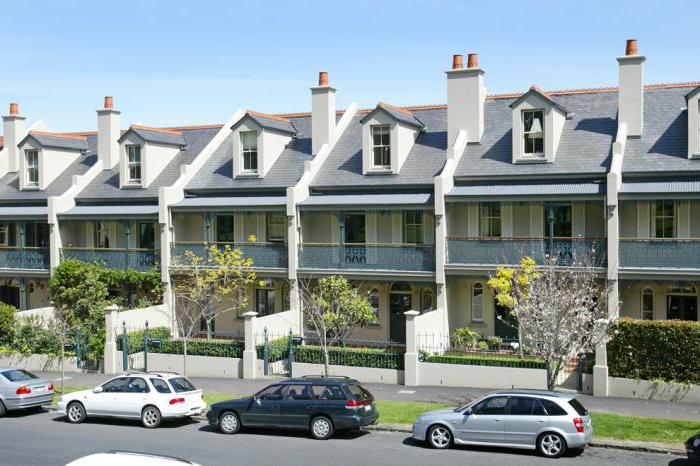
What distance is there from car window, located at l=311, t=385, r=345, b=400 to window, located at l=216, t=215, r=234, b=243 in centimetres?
1681

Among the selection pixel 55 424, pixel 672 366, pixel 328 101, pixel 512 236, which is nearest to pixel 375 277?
pixel 512 236

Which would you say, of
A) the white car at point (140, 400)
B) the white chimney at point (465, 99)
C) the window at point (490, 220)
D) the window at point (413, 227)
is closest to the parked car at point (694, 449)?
the white car at point (140, 400)

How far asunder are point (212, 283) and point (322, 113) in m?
8.53

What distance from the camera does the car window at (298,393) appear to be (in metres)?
20.4

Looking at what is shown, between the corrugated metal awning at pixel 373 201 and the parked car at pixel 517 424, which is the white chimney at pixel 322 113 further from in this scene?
the parked car at pixel 517 424

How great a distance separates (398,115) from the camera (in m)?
33.6

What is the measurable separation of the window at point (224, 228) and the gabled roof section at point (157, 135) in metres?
5.05

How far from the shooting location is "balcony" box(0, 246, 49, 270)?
3844 centimetres

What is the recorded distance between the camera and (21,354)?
3331 centimetres

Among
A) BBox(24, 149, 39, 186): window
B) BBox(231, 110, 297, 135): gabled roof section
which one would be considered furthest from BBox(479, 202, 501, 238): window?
BBox(24, 149, 39, 186): window

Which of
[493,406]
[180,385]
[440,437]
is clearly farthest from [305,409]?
[493,406]

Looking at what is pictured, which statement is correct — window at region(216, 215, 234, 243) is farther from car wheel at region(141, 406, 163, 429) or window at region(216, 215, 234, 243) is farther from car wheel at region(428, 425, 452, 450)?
car wheel at region(428, 425, 452, 450)

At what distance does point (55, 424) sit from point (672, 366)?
56.6ft

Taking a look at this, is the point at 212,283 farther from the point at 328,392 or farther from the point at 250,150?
the point at 328,392
